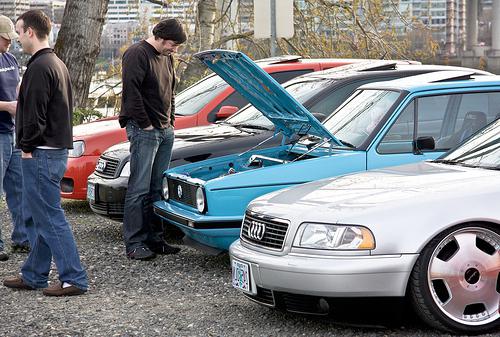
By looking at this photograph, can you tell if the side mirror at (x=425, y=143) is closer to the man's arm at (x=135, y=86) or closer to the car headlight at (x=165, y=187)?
the car headlight at (x=165, y=187)

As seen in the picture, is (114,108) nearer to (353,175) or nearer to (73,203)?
(73,203)

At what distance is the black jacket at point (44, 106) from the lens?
6.76 meters

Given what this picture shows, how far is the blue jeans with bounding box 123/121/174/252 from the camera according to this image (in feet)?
27.3

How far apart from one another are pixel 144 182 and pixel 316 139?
143 centimetres

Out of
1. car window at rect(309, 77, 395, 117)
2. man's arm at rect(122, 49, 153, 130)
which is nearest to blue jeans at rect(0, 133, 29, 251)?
man's arm at rect(122, 49, 153, 130)

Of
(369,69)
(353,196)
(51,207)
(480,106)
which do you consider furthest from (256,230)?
(369,69)

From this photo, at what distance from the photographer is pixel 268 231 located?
5.90m

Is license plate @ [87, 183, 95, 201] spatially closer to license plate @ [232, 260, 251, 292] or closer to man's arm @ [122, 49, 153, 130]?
man's arm @ [122, 49, 153, 130]

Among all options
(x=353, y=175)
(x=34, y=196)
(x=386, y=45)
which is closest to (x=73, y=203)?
(x=34, y=196)

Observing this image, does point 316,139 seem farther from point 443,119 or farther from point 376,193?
point 376,193

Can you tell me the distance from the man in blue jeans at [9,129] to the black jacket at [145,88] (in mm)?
914

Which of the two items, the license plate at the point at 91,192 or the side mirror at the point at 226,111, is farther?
the side mirror at the point at 226,111

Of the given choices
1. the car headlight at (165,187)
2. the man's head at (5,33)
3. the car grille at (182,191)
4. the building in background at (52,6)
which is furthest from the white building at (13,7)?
the car grille at (182,191)

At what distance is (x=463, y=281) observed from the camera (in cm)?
551
